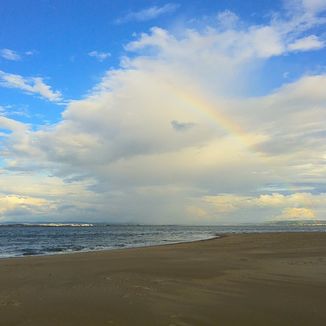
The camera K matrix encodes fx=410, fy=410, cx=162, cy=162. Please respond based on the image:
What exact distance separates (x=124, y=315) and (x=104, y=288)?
12.7 feet

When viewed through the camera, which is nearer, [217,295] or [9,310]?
[9,310]

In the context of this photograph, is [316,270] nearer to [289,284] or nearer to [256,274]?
[256,274]

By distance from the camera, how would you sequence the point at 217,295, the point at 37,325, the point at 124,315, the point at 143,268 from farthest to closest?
the point at 143,268, the point at 217,295, the point at 124,315, the point at 37,325

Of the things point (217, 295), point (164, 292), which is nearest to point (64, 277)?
point (164, 292)

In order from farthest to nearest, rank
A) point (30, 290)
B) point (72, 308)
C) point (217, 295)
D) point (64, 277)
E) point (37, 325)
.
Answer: point (64, 277)
point (30, 290)
point (217, 295)
point (72, 308)
point (37, 325)

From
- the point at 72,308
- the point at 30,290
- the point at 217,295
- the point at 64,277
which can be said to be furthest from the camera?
the point at 64,277

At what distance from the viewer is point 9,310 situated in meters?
10.0

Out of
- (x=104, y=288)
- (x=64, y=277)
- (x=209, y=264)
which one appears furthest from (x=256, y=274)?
(x=64, y=277)

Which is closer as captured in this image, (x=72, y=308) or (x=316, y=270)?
(x=72, y=308)

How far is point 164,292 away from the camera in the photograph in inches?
486

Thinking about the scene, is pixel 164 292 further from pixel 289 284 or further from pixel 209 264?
pixel 209 264

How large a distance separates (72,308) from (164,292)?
3.09 metres


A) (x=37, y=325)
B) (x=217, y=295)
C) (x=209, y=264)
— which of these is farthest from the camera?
(x=209, y=264)

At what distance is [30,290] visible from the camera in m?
12.9
